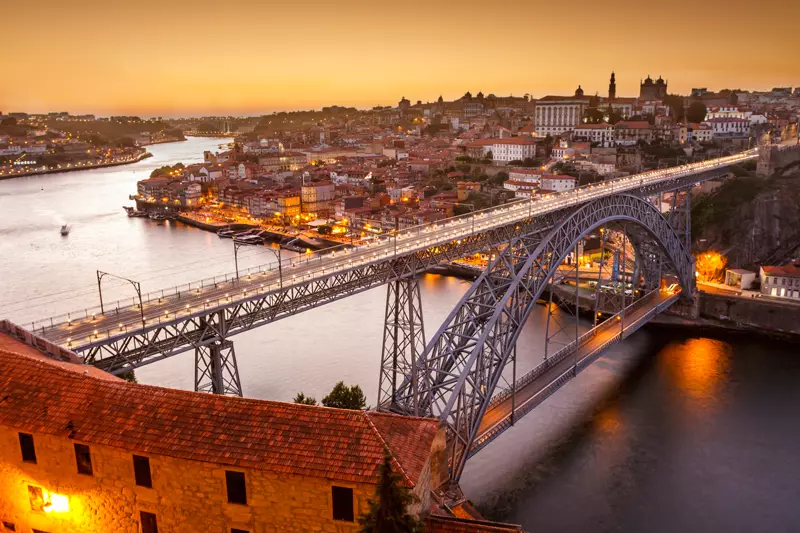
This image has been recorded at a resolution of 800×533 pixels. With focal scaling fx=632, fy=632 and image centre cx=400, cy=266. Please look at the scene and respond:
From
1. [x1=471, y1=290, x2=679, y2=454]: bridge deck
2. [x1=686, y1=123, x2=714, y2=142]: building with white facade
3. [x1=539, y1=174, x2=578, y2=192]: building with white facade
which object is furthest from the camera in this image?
[x1=686, y1=123, x2=714, y2=142]: building with white facade

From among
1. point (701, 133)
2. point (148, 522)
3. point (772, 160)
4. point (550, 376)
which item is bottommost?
point (550, 376)

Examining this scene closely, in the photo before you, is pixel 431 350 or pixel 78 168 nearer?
pixel 431 350

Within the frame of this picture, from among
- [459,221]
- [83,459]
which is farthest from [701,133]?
[83,459]

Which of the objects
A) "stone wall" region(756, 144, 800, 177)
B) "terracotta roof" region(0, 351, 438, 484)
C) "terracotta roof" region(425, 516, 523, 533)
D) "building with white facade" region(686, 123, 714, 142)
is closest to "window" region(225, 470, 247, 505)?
"terracotta roof" region(0, 351, 438, 484)

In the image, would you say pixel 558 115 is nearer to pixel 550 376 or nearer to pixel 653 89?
pixel 653 89

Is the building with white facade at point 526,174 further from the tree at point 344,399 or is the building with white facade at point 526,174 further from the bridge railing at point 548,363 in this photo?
the tree at point 344,399

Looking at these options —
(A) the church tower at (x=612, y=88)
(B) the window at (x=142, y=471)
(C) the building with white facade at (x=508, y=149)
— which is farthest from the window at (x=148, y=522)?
(A) the church tower at (x=612, y=88)

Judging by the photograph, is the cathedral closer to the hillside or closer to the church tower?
the church tower
